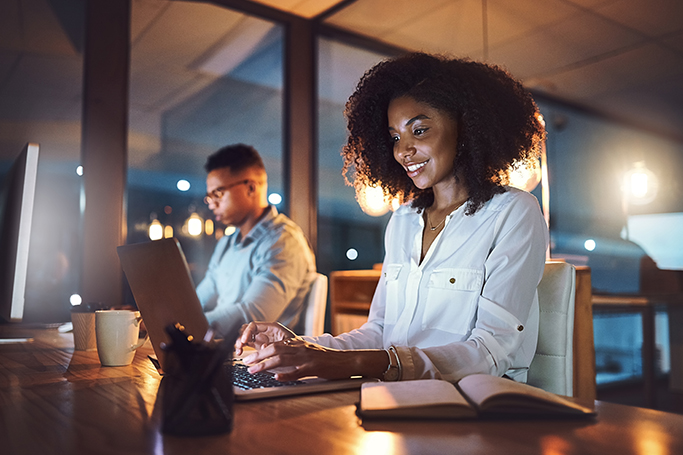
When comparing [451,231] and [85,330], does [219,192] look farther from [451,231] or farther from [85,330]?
[451,231]

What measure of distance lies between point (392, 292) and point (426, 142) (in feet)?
1.47

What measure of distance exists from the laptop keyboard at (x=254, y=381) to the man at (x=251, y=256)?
119 centimetres

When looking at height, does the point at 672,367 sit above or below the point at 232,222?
below

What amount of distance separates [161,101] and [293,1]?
111cm

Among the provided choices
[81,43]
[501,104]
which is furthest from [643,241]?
[81,43]

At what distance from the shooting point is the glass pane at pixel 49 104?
2.85 m

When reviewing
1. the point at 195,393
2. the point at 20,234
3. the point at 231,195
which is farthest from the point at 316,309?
the point at 195,393

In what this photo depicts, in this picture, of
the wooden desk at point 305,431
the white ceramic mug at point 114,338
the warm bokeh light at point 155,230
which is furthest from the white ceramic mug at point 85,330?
the warm bokeh light at point 155,230

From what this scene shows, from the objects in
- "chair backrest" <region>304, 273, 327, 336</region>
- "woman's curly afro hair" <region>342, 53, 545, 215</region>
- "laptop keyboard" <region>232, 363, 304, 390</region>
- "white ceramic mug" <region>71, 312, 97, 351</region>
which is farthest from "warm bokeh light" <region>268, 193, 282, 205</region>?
"laptop keyboard" <region>232, 363, 304, 390</region>

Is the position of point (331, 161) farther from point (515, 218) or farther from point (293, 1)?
point (515, 218)

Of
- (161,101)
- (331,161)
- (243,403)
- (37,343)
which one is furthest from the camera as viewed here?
(331,161)

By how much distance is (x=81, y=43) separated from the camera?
2.92 meters

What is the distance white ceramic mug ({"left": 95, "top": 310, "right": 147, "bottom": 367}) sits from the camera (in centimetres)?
124

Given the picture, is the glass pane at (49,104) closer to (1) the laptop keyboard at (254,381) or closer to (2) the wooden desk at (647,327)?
(1) the laptop keyboard at (254,381)
